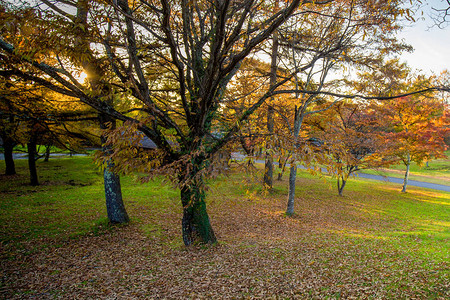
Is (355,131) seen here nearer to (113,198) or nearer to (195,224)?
(195,224)

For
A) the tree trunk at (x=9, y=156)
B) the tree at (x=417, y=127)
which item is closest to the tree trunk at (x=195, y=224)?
the tree at (x=417, y=127)

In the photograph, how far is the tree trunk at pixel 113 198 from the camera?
847 cm

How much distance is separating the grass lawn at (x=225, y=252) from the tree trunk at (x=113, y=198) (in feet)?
1.13

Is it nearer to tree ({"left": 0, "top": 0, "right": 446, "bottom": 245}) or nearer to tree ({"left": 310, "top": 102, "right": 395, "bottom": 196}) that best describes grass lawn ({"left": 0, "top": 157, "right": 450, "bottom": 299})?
tree ({"left": 0, "top": 0, "right": 446, "bottom": 245})

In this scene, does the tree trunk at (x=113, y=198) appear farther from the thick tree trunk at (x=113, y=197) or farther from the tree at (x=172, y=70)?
the tree at (x=172, y=70)

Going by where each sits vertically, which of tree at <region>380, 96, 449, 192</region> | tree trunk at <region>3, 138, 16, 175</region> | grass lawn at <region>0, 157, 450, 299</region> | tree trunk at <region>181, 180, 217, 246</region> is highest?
tree at <region>380, 96, 449, 192</region>

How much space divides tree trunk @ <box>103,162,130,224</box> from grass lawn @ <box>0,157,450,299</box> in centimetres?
34

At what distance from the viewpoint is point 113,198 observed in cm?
864

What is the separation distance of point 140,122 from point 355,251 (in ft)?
21.0

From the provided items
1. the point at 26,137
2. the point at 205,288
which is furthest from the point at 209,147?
the point at 26,137

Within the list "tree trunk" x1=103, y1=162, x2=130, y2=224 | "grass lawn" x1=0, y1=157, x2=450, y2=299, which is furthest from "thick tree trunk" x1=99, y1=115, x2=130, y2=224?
"grass lawn" x1=0, y1=157, x2=450, y2=299

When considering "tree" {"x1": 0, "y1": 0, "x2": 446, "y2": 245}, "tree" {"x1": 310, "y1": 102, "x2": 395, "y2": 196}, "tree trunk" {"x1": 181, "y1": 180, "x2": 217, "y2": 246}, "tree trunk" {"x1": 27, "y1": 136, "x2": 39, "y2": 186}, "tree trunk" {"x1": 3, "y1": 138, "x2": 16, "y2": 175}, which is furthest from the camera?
"tree trunk" {"x1": 3, "y1": 138, "x2": 16, "y2": 175}

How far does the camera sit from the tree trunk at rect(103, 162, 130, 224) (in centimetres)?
847

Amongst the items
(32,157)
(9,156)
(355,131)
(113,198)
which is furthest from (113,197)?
(9,156)
